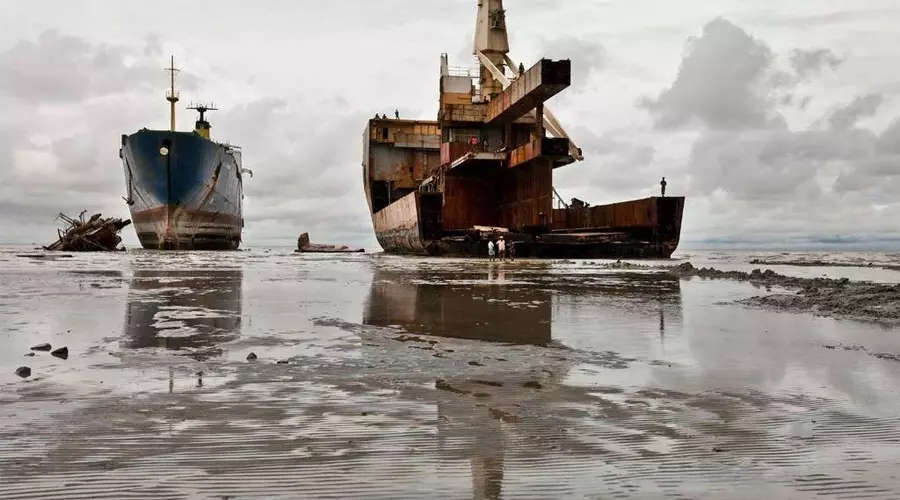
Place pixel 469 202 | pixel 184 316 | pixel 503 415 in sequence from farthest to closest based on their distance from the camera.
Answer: pixel 469 202 → pixel 184 316 → pixel 503 415

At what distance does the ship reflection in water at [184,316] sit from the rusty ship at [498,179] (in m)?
17.2

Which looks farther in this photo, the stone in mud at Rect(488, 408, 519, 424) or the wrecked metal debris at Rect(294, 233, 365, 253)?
the wrecked metal debris at Rect(294, 233, 365, 253)

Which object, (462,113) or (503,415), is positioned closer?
(503,415)

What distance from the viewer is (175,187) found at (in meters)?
42.9

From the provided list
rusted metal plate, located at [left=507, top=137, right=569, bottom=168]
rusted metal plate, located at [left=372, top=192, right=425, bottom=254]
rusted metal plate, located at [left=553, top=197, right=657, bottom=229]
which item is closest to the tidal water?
rusted metal plate, located at [left=507, top=137, right=569, bottom=168]

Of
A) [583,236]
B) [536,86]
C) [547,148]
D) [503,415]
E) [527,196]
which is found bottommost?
[503,415]

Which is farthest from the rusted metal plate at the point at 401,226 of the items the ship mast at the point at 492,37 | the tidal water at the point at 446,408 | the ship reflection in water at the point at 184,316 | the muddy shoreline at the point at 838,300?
the tidal water at the point at 446,408

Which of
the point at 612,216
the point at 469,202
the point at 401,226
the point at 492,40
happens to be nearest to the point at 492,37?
the point at 492,40

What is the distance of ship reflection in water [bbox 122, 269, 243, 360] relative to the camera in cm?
529

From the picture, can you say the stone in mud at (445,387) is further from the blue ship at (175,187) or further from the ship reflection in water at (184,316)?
the blue ship at (175,187)

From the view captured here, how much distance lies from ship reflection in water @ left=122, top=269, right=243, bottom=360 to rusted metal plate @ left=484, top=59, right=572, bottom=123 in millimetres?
16206

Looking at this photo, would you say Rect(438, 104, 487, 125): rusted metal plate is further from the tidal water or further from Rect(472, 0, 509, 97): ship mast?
the tidal water

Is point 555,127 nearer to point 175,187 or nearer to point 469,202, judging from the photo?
point 469,202

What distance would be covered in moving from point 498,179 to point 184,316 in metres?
27.1
